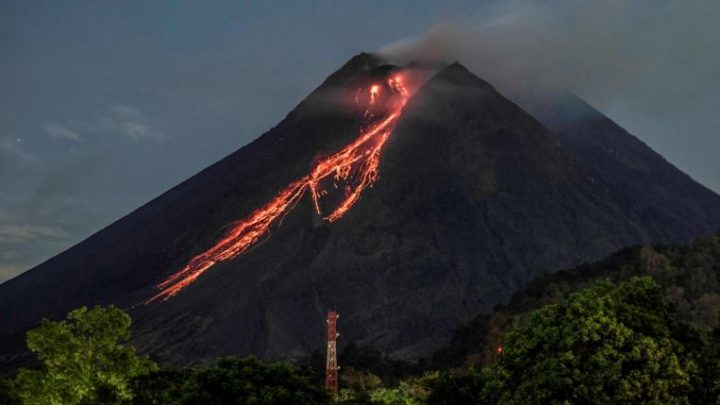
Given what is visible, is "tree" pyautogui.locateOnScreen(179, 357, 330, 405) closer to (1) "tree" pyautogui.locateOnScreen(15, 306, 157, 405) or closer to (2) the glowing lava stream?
(1) "tree" pyautogui.locateOnScreen(15, 306, 157, 405)

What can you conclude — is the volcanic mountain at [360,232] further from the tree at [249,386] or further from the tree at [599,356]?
the tree at [599,356]

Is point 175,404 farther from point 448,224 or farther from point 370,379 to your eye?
point 448,224

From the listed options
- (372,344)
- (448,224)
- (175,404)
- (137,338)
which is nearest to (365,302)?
(372,344)

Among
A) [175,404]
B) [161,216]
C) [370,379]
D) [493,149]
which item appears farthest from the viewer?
[161,216]

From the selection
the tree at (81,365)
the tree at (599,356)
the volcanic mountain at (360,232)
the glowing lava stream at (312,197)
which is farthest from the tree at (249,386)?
the glowing lava stream at (312,197)

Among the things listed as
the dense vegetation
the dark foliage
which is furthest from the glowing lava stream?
the dark foliage

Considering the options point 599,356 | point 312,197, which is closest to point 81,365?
point 599,356
